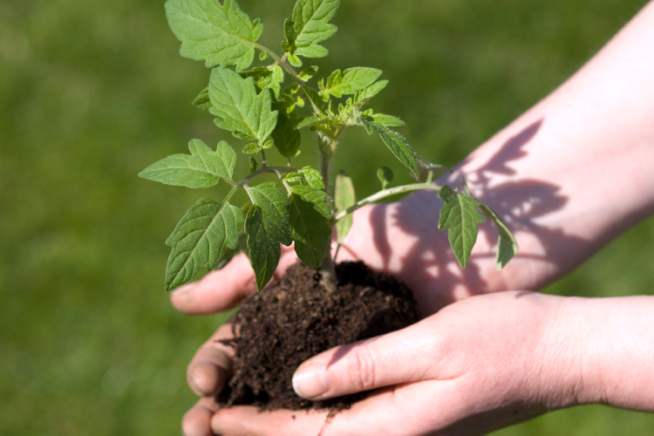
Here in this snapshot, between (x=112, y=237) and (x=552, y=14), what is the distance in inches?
171

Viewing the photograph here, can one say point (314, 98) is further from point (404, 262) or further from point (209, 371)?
point (209, 371)

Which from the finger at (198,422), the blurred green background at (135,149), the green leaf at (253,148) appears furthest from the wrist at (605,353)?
the blurred green background at (135,149)

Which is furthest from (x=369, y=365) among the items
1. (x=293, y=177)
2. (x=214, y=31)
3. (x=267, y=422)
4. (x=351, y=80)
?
(x=214, y=31)

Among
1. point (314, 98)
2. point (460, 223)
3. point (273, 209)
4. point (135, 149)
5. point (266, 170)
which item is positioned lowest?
point (460, 223)

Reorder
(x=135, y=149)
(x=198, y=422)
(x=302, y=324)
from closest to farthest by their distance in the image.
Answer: (x=302, y=324), (x=198, y=422), (x=135, y=149)

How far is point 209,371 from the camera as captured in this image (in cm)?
228

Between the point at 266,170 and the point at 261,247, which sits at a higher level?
the point at 266,170

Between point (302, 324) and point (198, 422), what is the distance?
73 cm

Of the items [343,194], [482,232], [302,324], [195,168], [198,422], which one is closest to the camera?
[195,168]

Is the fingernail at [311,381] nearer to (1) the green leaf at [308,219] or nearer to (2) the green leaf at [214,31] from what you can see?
(1) the green leaf at [308,219]

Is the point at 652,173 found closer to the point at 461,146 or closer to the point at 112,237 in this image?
the point at 461,146

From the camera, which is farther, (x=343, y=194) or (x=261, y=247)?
(x=343, y=194)

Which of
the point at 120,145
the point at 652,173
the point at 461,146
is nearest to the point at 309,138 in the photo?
the point at 461,146

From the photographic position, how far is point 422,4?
16.6ft
